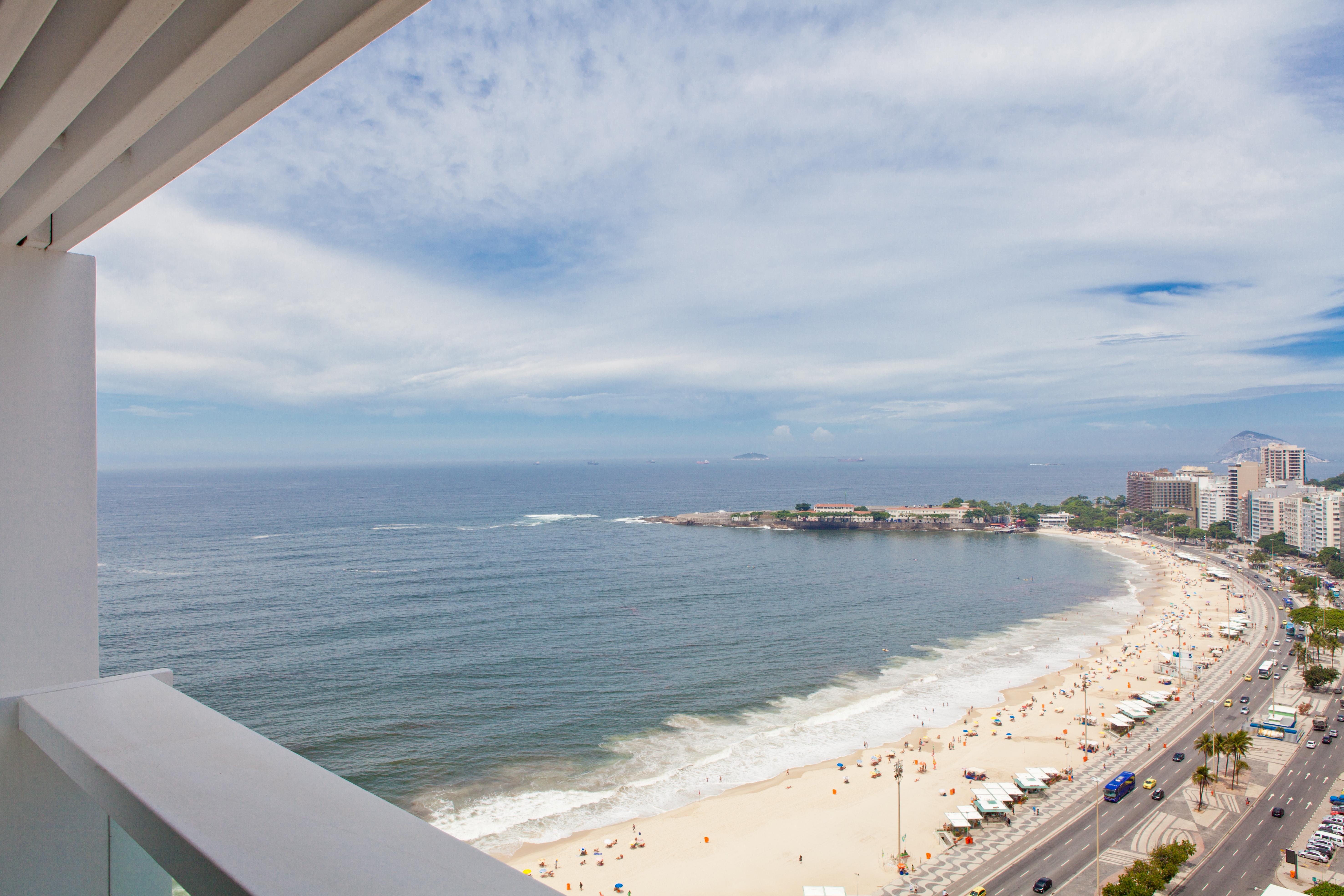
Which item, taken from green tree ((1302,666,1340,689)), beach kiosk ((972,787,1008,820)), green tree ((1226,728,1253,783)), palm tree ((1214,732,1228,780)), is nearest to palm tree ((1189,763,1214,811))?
palm tree ((1214,732,1228,780))

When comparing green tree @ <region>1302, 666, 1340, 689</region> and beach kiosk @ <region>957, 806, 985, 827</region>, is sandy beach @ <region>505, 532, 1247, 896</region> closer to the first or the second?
beach kiosk @ <region>957, 806, 985, 827</region>

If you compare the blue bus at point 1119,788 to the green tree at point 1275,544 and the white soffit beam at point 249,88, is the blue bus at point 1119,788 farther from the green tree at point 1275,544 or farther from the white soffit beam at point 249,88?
the green tree at point 1275,544

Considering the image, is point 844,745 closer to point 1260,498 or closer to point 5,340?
point 5,340

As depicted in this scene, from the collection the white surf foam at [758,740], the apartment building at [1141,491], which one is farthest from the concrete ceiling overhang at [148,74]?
the apartment building at [1141,491]

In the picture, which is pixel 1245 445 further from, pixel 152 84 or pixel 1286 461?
pixel 152 84

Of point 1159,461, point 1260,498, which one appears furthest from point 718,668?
point 1159,461

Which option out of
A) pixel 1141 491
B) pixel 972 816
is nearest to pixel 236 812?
pixel 972 816
